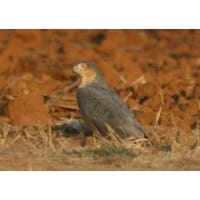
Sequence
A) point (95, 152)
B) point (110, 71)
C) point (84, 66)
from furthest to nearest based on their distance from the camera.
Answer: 1. point (110, 71)
2. point (84, 66)
3. point (95, 152)

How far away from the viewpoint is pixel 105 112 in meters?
13.6

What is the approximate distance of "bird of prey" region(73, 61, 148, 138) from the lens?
1338 centimetres

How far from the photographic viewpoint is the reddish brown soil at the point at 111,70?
50.0 feet

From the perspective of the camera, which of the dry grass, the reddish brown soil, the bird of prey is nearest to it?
the dry grass

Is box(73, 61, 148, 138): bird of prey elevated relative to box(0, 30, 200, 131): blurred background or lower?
lower

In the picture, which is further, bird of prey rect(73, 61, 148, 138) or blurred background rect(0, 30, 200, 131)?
blurred background rect(0, 30, 200, 131)

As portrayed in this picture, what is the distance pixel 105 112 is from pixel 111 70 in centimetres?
504

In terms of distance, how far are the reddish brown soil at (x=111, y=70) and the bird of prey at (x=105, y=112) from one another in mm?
1008

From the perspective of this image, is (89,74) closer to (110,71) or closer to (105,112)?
(105,112)

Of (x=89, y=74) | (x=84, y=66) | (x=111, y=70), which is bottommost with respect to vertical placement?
(x=89, y=74)

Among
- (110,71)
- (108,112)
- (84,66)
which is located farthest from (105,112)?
(110,71)

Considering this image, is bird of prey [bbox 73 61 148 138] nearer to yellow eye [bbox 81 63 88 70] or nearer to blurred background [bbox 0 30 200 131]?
yellow eye [bbox 81 63 88 70]

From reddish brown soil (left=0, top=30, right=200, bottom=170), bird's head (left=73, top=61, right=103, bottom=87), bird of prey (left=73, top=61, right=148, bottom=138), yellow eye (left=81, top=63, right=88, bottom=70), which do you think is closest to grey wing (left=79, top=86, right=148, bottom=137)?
bird of prey (left=73, top=61, right=148, bottom=138)

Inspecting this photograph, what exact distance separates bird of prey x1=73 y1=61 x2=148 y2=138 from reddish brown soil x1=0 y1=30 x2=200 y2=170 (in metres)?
1.01
